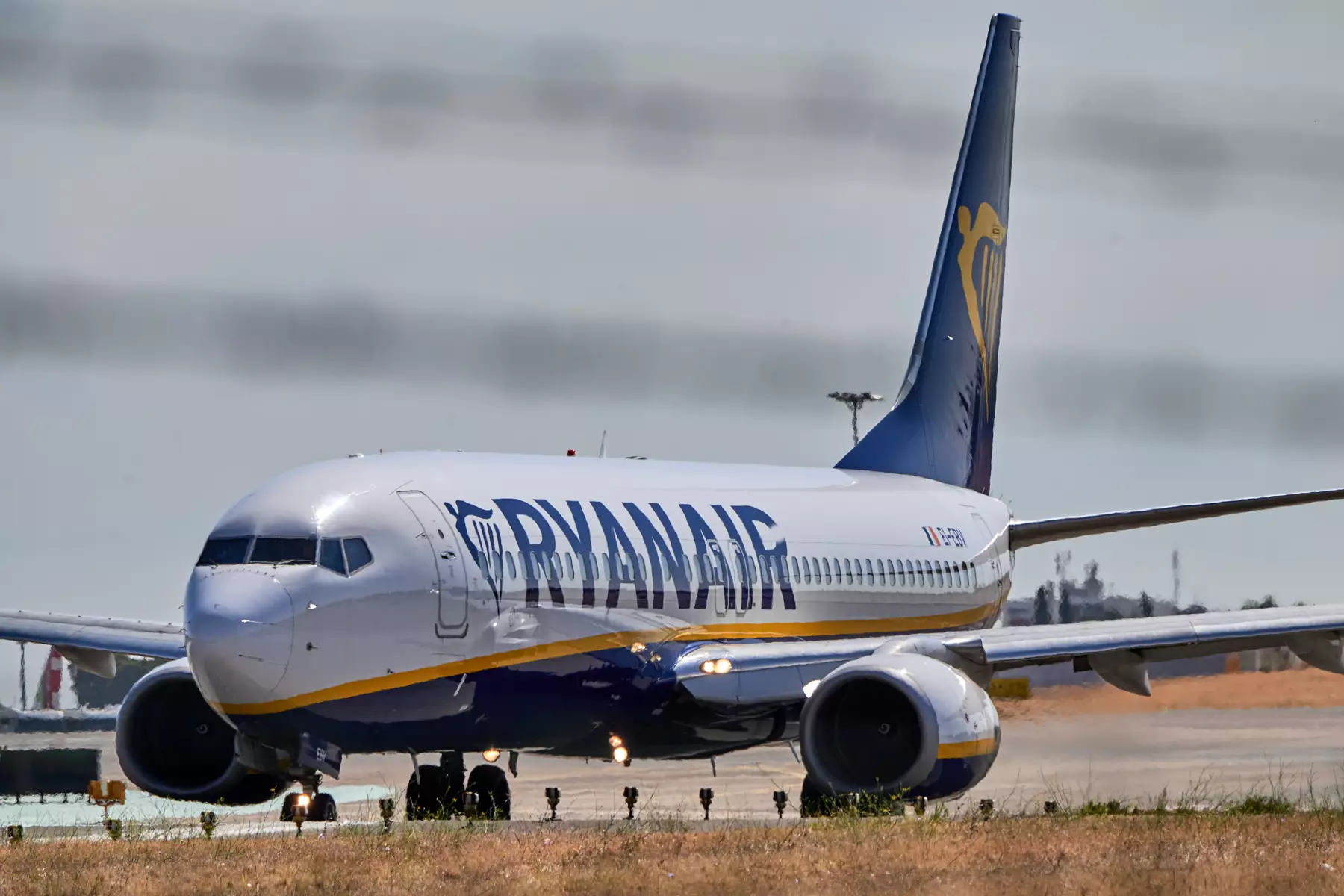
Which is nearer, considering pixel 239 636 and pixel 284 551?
pixel 239 636

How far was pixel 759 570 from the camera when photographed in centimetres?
2888

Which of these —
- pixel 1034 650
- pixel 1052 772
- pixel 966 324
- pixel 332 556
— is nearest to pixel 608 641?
pixel 332 556

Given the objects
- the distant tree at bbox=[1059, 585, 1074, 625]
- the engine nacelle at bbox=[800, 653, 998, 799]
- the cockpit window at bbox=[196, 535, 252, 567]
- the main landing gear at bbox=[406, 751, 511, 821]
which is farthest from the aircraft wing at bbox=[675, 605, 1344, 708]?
the distant tree at bbox=[1059, 585, 1074, 625]

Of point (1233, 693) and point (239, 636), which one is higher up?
point (239, 636)

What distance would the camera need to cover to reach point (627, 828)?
72.7ft

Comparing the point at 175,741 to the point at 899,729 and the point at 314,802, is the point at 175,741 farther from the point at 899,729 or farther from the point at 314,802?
the point at 899,729

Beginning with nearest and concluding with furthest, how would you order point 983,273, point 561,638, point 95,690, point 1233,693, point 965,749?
point 965,749 → point 561,638 → point 983,273 → point 1233,693 → point 95,690

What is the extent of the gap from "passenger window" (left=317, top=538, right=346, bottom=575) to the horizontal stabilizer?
1311 centimetres

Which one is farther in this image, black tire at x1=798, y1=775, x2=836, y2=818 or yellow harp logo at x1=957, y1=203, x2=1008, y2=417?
yellow harp logo at x1=957, y1=203, x2=1008, y2=417

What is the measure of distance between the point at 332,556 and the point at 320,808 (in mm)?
3166

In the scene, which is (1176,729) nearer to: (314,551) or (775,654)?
(775,654)

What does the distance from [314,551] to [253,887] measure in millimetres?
5488

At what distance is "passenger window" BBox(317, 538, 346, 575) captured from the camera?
21.8 m

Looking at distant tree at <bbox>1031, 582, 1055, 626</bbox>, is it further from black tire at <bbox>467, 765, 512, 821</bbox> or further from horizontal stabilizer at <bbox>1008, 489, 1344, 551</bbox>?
black tire at <bbox>467, 765, 512, 821</bbox>
